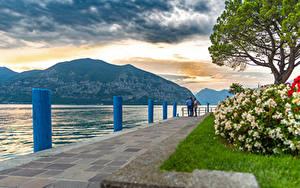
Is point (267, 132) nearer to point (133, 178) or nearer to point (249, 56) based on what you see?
point (133, 178)

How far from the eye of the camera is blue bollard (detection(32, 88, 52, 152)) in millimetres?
6121

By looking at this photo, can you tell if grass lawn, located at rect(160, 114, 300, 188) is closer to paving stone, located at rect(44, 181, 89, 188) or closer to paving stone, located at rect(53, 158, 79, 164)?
paving stone, located at rect(44, 181, 89, 188)

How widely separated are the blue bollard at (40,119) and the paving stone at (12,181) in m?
2.51

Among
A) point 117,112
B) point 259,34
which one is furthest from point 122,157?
point 259,34

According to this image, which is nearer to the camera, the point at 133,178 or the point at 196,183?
the point at 196,183

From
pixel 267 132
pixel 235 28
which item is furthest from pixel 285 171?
pixel 235 28

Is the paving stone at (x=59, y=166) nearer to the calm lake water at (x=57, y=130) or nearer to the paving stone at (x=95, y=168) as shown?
the paving stone at (x=95, y=168)

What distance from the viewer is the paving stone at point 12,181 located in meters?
3.42

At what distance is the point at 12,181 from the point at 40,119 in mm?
2837

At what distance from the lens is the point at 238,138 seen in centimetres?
461

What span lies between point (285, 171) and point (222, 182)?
158cm

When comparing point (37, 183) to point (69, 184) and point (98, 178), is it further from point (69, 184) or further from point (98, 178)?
point (98, 178)

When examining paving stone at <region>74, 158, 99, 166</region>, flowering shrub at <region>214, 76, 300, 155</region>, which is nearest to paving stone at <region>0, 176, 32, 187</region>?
paving stone at <region>74, 158, 99, 166</region>

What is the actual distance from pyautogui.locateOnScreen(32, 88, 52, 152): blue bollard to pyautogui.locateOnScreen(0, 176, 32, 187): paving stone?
2.51 m
